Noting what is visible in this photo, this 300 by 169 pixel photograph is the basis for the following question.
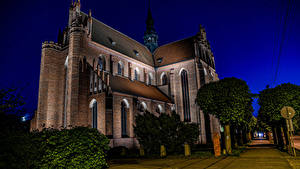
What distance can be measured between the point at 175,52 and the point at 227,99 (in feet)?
82.1

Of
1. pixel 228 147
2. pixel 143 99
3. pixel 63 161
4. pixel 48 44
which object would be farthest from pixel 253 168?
pixel 48 44

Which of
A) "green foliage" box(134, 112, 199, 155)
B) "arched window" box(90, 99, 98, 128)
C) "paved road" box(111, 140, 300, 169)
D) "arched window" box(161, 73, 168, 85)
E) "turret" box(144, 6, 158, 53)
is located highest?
"turret" box(144, 6, 158, 53)

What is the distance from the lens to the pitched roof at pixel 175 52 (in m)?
39.7

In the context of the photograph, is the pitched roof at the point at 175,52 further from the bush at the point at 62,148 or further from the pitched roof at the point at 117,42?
the bush at the point at 62,148

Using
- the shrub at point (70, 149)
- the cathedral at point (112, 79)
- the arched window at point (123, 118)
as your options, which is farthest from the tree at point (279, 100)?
the shrub at point (70, 149)

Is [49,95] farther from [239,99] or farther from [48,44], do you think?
[239,99]

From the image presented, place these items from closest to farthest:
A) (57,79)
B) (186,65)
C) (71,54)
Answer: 1. (71,54)
2. (57,79)
3. (186,65)

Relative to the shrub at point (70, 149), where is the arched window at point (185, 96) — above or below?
above

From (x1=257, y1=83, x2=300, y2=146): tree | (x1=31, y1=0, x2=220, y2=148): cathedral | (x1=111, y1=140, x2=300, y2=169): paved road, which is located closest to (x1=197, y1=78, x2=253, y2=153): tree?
(x1=257, y1=83, x2=300, y2=146): tree

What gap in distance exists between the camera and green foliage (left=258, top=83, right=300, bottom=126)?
58.6 feet

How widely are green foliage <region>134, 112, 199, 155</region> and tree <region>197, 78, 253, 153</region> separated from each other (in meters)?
3.14

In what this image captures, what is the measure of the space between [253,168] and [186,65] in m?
29.0

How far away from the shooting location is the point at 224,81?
19.5 meters

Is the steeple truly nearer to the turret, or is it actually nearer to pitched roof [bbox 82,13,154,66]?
the turret
